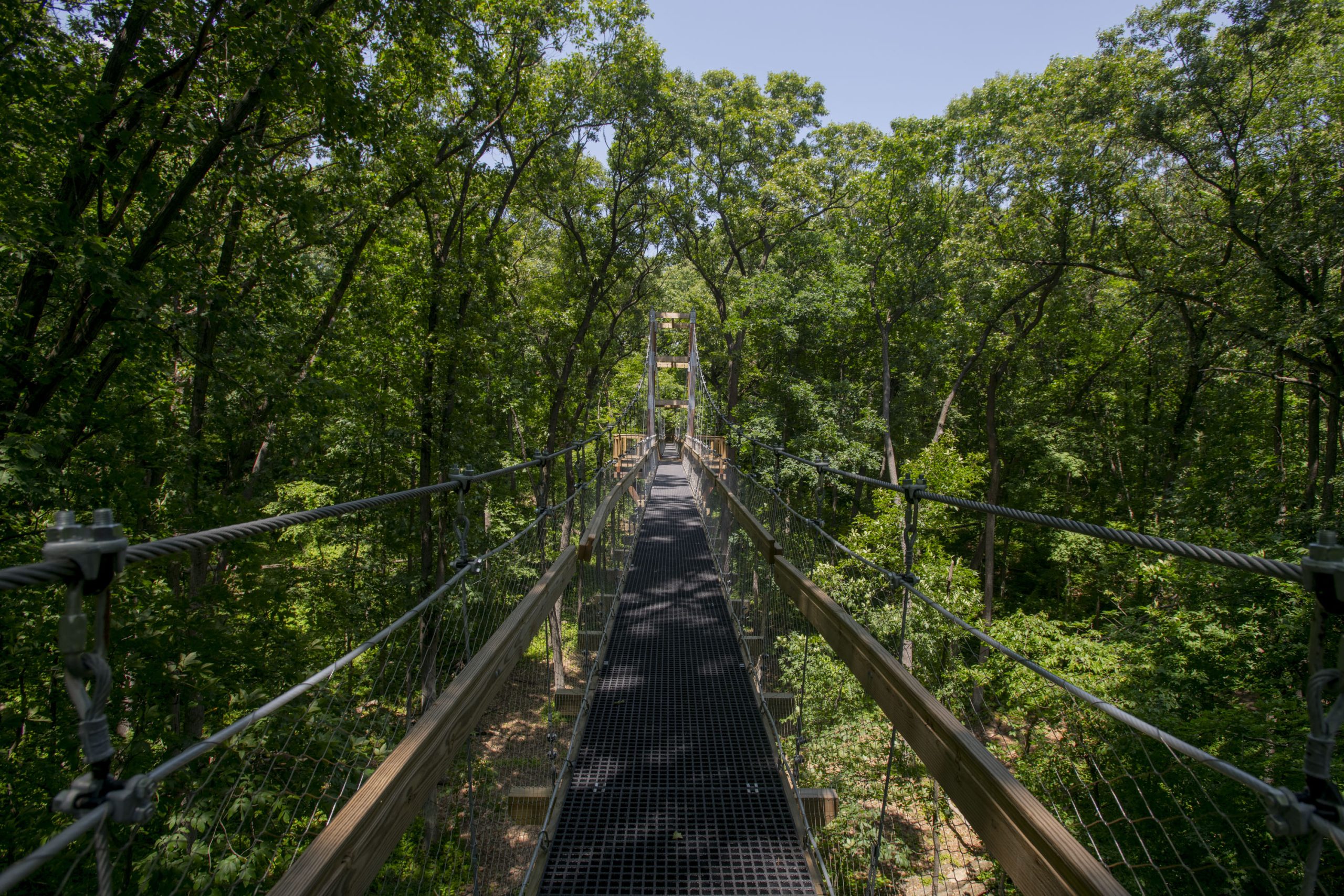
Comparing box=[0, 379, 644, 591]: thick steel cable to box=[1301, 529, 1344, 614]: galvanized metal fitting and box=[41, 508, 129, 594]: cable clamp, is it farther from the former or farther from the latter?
box=[1301, 529, 1344, 614]: galvanized metal fitting

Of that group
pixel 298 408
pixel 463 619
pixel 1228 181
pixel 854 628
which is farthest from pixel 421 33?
pixel 1228 181

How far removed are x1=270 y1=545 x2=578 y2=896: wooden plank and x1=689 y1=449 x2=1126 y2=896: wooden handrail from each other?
1262 millimetres

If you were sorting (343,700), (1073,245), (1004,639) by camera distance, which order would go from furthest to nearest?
(1073,245), (1004,639), (343,700)

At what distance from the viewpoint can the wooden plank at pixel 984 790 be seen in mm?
1098

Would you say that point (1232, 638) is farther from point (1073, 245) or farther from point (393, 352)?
point (393, 352)

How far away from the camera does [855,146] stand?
49.1ft

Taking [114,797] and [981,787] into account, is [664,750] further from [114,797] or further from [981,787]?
[114,797]

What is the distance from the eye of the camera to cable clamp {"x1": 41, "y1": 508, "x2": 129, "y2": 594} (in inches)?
26.3

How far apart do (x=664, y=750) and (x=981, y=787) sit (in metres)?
2.55

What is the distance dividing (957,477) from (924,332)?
4.09 meters

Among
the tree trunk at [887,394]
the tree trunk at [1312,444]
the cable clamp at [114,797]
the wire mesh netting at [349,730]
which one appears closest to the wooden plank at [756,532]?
the wire mesh netting at [349,730]

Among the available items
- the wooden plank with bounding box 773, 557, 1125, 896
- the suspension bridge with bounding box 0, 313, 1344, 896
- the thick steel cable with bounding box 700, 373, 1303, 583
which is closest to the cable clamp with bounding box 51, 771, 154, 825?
the suspension bridge with bounding box 0, 313, 1344, 896

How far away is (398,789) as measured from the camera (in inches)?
53.1

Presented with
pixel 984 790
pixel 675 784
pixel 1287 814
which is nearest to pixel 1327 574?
pixel 1287 814
